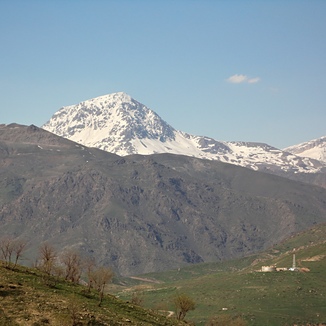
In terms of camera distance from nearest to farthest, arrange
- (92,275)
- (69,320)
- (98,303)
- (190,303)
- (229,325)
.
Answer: (69,320)
(98,303)
(92,275)
(190,303)
(229,325)

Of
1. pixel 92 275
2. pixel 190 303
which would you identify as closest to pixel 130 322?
pixel 92 275

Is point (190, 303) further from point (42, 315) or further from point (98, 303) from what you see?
point (42, 315)

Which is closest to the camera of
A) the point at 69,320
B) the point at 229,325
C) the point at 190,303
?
the point at 69,320

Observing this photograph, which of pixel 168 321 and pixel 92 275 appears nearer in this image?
pixel 168 321

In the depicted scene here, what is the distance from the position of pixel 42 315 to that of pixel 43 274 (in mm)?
36456

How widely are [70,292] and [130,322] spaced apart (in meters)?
15.5

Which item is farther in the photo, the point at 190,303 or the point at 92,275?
the point at 190,303

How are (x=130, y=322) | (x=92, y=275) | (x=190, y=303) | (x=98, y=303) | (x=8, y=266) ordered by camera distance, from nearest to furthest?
(x=130, y=322)
(x=98, y=303)
(x=8, y=266)
(x=92, y=275)
(x=190, y=303)

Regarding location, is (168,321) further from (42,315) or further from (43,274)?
(42,315)

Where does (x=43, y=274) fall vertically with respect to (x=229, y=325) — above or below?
above

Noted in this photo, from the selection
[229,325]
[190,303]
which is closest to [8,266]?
[190,303]

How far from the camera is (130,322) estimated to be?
95562 millimetres

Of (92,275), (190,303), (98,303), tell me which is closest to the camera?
(98,303)

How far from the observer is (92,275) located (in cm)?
13725
